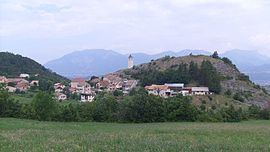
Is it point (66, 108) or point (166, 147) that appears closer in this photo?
point (166, 147)

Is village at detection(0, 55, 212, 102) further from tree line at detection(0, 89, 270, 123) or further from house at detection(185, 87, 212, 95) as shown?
tree line at detection(0, 89, 270, 123)

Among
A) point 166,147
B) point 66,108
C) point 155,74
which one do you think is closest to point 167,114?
point 66,108

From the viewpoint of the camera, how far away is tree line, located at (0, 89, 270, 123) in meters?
66.1

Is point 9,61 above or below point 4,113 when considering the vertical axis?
above

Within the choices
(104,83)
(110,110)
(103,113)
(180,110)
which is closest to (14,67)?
(104,83)

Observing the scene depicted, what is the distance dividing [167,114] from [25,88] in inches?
3423

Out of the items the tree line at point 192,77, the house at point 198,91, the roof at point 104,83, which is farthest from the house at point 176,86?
the roof at point 104,83

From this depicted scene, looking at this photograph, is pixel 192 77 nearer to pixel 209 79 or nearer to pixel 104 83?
pixel 209 79

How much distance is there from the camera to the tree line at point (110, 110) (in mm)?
66125

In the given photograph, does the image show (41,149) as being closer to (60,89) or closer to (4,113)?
(4,113)

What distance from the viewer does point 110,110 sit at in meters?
67.4

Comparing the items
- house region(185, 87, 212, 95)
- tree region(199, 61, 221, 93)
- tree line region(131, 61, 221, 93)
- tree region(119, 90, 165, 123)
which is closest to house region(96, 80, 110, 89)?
tree line region(131, 61, 221, 93)

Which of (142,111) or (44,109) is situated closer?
(44,109)

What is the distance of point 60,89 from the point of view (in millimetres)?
150250
